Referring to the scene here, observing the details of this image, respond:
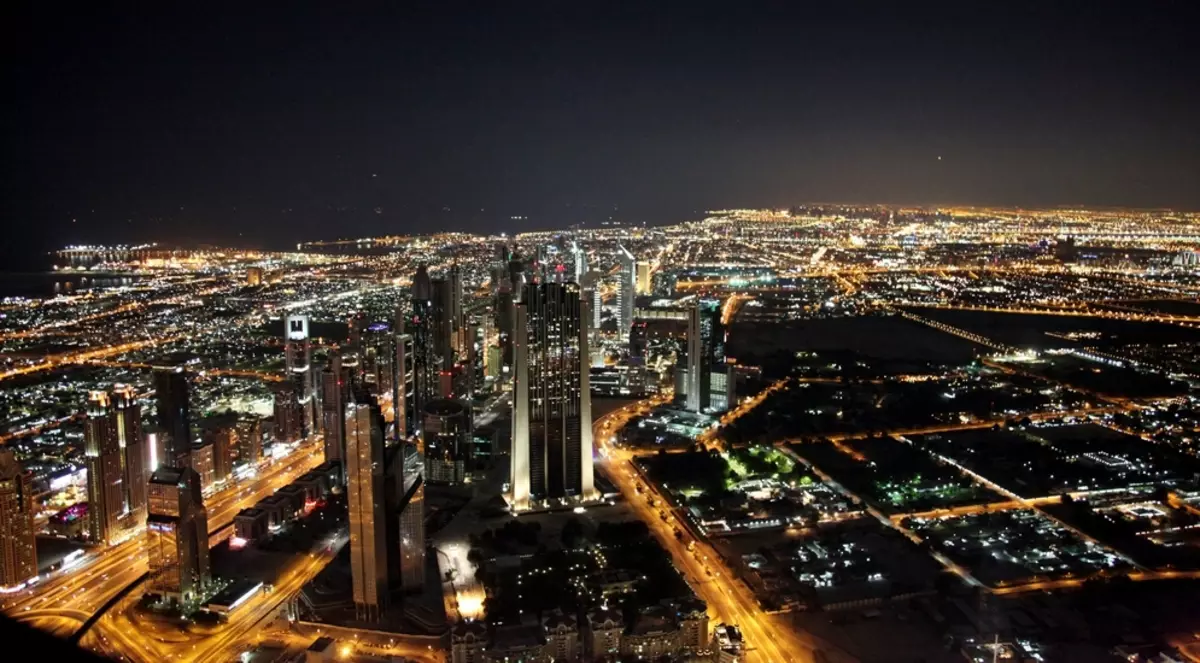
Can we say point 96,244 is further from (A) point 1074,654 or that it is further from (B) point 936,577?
(A) point 1074,654

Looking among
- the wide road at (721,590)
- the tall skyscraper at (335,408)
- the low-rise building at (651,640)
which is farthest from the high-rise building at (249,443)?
the low-rise building at (651,640)

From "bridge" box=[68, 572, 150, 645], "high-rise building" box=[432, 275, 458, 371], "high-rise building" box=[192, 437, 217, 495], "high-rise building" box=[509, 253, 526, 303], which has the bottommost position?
"bridge" box=[68, 572, 150, 645]

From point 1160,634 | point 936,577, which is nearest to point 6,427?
point 936,577

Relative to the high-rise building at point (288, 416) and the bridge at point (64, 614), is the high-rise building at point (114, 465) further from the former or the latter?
the high-rise building at point (288, 416)

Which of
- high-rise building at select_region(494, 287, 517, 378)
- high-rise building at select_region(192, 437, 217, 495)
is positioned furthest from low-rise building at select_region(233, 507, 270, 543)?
high-rise building at select_region(494, 287, 517, 378)

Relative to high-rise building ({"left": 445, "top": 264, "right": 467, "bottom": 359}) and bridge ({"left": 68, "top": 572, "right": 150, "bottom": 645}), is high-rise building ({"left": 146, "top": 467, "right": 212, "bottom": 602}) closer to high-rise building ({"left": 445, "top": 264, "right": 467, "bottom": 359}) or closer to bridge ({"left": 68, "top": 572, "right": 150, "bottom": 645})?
bridge ({"left": 68, "top": 572, "right": 150, "bottom": 645})

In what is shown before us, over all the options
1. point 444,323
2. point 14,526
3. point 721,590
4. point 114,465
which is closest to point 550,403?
point 721,590

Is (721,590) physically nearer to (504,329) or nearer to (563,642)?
(563,642)
